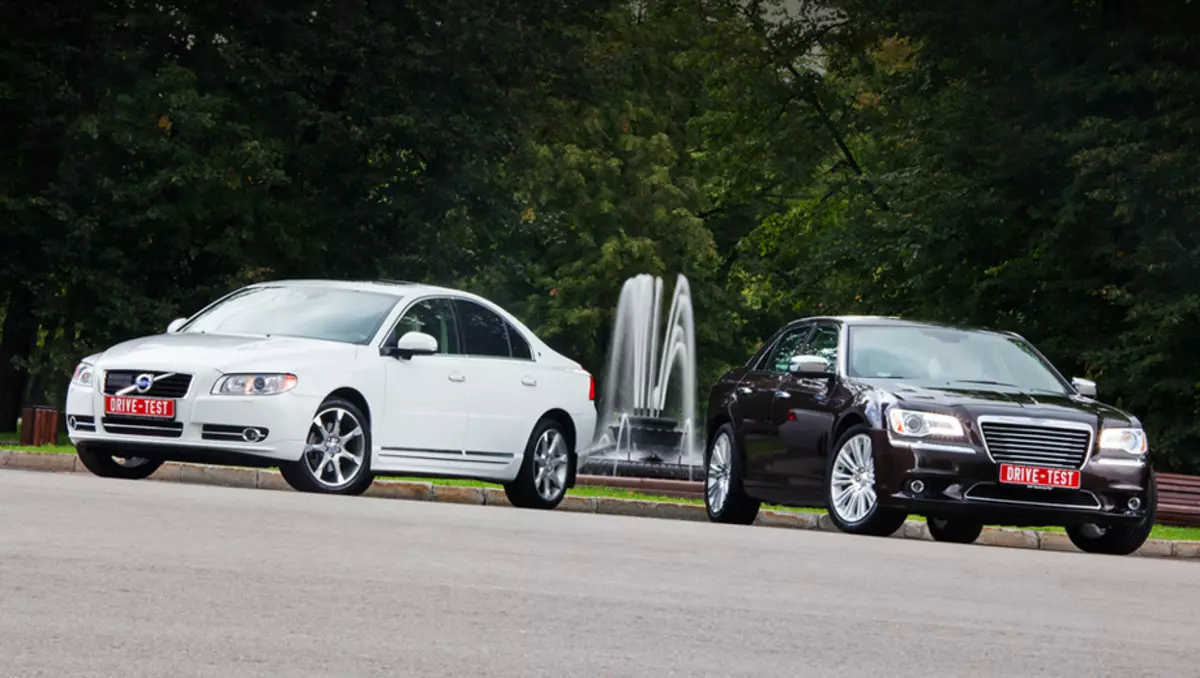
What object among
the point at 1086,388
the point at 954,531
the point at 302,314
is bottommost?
the point at 954,531

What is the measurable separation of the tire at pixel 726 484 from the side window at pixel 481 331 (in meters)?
1.94


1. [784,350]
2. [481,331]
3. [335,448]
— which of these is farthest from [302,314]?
[784,350]

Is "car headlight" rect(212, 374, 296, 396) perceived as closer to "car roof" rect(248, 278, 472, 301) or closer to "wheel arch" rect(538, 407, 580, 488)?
"car roof" rect(248, 278, 472, 301)

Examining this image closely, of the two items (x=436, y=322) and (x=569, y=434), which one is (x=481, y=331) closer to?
(x=436, y=322)

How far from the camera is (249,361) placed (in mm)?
16484

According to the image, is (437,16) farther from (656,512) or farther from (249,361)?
(249,361)

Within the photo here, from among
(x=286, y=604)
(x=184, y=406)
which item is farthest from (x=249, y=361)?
(x=286, y=604)

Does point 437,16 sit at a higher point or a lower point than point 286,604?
higher

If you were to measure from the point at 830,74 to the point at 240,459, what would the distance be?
99.2 feet

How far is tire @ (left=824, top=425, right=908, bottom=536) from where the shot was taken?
1619 centimetres

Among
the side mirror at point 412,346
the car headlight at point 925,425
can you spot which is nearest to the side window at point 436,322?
the side mirror at point 412,346

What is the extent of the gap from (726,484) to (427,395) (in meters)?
2.66

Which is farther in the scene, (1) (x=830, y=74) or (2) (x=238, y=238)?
(1) (x=830, y=74)

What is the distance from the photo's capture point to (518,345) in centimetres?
1889
